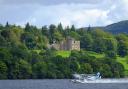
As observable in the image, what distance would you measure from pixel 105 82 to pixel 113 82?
8.98ft

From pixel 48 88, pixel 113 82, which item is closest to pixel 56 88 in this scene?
pixel 48 88

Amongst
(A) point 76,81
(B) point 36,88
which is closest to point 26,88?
(B) point 36,88

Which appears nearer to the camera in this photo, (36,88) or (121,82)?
(36,88)

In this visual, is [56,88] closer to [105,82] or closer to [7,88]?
[7,88]

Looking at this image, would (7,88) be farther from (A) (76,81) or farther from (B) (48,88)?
(A) (76,81)

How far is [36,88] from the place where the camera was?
137625 mm

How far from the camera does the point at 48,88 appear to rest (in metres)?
138

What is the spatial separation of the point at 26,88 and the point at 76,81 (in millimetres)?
65033

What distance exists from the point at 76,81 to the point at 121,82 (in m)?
15.1

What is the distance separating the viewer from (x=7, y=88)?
136 meters

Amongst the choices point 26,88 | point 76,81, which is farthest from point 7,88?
point 76,81

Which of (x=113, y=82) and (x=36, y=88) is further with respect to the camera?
(x=113, y=82)

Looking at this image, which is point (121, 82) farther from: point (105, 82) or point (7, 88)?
point (7, 88)

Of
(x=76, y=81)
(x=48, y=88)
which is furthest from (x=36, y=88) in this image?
(x=76, y=81)
